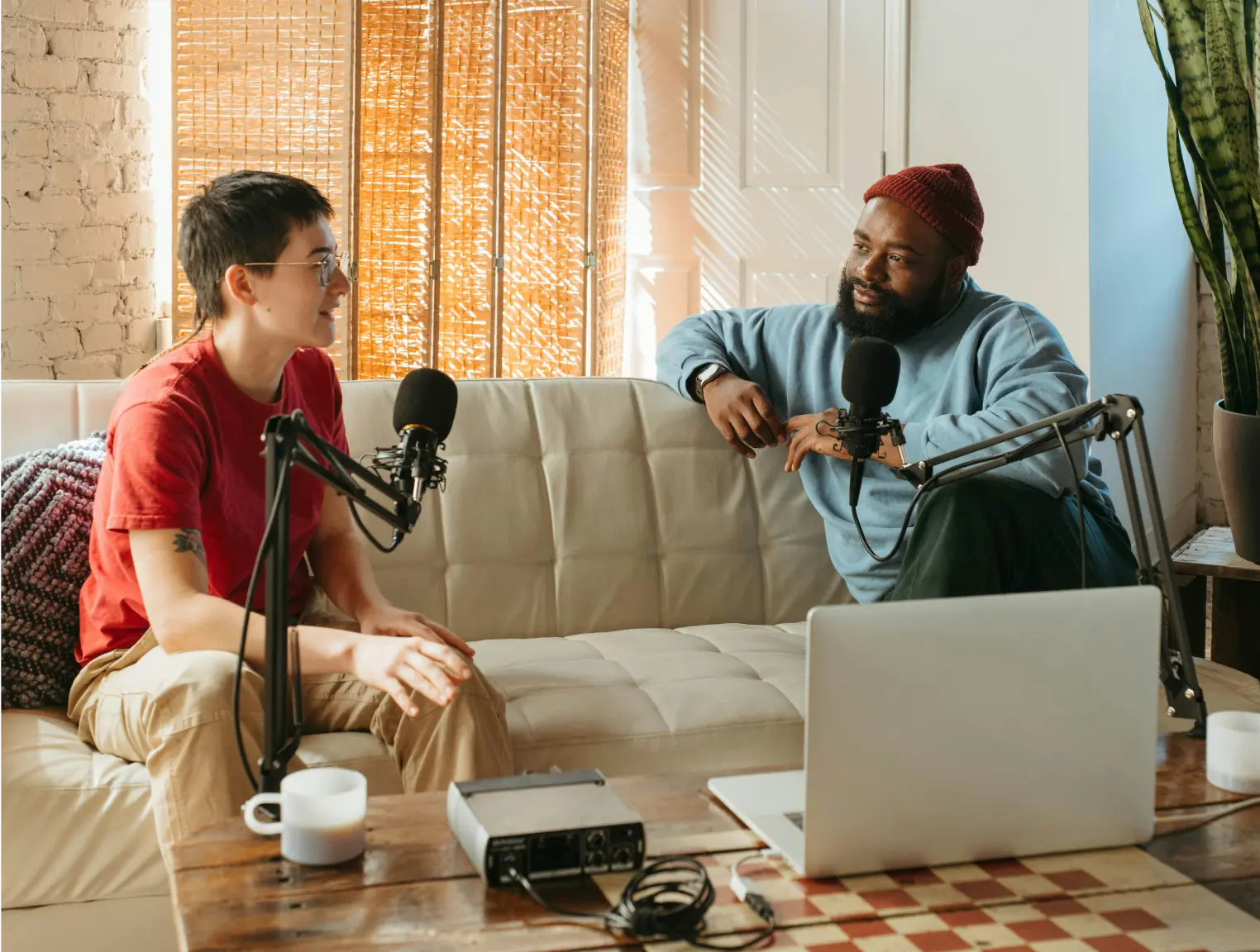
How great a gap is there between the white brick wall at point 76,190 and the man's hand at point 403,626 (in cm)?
184

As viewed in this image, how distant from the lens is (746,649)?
2309 mm

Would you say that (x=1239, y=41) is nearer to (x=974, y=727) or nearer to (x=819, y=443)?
(x=819, y=443)

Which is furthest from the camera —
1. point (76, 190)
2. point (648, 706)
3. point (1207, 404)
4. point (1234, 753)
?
point (1207, 404)

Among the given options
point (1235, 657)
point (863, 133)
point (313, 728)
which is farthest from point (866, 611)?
point (863, 133)

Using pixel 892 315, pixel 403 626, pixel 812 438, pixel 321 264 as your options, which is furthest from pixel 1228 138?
pixel 403 626

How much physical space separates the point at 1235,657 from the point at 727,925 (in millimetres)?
1729

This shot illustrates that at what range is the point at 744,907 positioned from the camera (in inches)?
45.3

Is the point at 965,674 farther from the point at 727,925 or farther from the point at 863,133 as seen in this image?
the point at 863,133

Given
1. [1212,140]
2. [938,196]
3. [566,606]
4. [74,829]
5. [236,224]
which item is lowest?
[74,829]

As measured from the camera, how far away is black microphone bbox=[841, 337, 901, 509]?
1789 millimetres

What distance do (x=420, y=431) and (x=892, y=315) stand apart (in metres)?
1.34

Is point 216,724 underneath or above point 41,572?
underneath

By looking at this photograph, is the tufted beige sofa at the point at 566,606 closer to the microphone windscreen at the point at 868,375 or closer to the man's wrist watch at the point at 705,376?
the man's wrist watch at the point at 705,376

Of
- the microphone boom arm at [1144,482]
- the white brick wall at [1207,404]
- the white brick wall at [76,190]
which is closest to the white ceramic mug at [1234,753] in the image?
the microphone boom arm at [1144,482]
